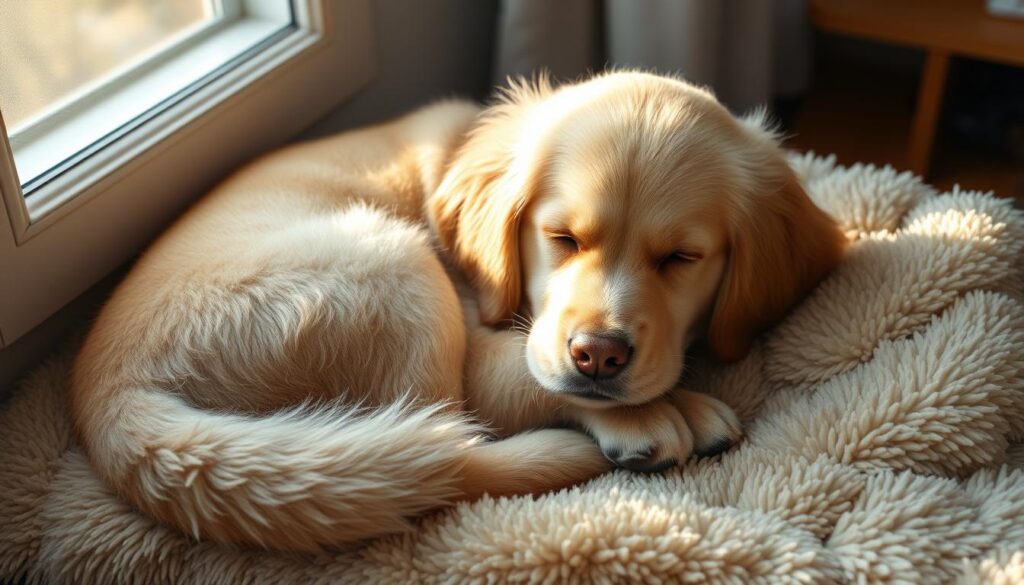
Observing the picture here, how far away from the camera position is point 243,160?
1.75m

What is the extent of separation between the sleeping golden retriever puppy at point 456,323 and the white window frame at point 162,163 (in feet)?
0.30

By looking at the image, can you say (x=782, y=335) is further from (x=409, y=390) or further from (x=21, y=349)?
(x=21, y=349)

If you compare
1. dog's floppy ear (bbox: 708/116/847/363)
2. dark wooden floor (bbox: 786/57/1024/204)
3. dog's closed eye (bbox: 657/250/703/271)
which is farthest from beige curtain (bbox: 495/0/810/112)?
dog's closed eye (bbox: 657/250/703/271)

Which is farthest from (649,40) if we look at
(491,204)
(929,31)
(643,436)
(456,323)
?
(643,436)

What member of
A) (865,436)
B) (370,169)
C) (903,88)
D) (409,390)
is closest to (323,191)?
(370,169)

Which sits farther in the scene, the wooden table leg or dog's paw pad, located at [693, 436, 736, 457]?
the wooden table leg

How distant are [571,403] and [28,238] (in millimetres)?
790

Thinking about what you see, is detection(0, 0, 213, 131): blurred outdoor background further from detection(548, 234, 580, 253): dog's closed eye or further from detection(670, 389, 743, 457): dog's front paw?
detection(670, 389, 743, 457): dog's front paw

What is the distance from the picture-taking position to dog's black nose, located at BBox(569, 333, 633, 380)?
129 centimetres

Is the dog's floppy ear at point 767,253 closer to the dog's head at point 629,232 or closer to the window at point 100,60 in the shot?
the dog's head at point 629,232

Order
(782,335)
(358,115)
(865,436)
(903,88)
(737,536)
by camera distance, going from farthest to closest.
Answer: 1. (903,88)
2. (358,115)
3. (782,335)
4. (865,436)
5. (737,536)

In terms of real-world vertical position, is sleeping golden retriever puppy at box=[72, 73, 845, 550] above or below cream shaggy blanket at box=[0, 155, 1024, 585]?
above

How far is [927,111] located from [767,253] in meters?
1.09

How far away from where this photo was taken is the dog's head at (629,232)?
1.33 meters
